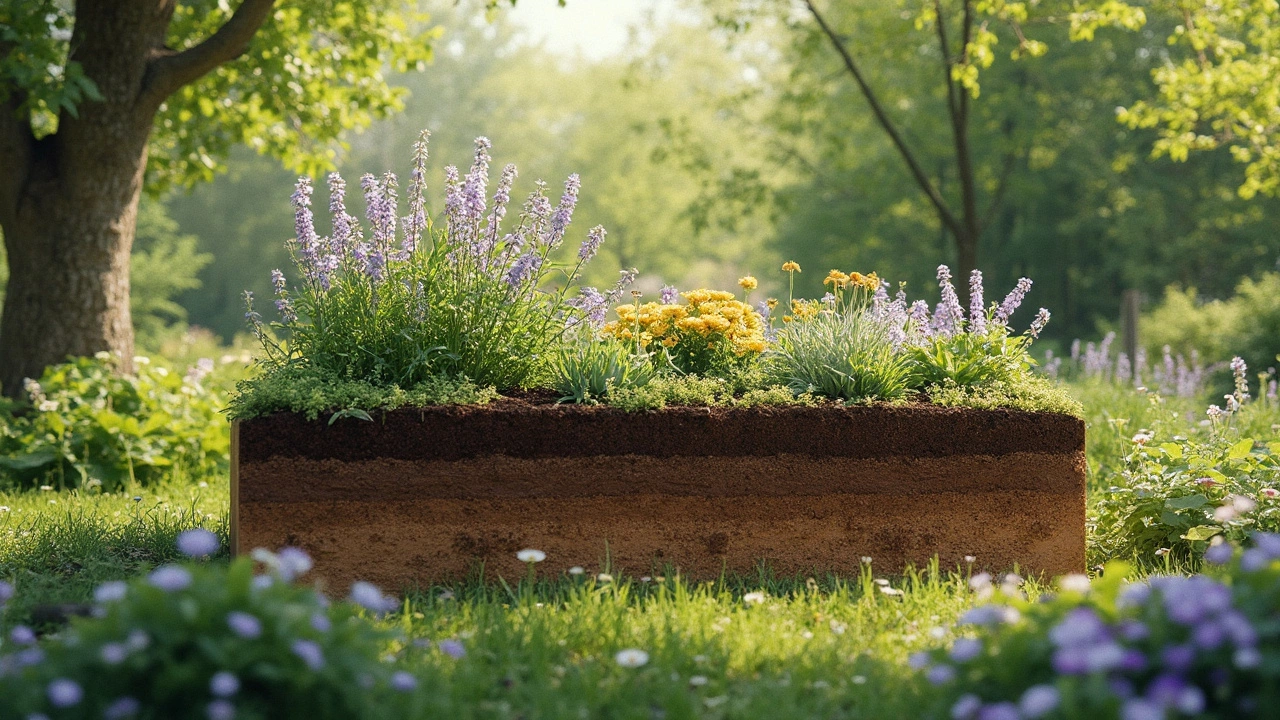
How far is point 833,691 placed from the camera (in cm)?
300

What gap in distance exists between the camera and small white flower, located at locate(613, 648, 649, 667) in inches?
119

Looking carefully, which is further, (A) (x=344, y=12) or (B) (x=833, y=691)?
(A) (x=344, y=12)

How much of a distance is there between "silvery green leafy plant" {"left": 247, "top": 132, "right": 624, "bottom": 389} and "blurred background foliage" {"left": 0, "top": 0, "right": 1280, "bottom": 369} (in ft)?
18.6

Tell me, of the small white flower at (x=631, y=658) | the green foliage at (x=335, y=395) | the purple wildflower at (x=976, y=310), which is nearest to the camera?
the small white flower at (x=631, y=658)

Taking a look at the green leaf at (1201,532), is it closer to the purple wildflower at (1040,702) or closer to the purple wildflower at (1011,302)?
the purple wildflower at (1011,302)

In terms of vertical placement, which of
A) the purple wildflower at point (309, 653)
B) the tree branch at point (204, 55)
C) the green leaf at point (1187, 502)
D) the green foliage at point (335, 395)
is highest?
the tree branch at point (204, 55)

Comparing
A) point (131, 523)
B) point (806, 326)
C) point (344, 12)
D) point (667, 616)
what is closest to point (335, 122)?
point (344, 12)

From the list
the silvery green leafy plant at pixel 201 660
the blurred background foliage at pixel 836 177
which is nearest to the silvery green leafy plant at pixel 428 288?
the silvery green leafy plant at pixel 201 660

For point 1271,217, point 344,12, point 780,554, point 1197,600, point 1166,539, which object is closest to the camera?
point 1197,600

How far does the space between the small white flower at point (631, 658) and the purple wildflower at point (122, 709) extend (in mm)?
1287

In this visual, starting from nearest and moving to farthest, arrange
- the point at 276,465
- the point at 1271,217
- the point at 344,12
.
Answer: the point at 276,465, the point at 344,12, the point at 1271,217

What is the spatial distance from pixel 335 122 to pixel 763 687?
8.16 metres

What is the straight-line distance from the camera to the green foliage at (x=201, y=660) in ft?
7.20

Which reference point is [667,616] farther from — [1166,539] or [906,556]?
[1166,539]
